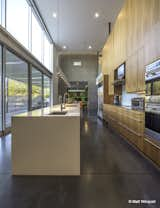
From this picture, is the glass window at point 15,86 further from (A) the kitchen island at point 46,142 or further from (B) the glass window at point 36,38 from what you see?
(A) the kitchen island at point 46,142

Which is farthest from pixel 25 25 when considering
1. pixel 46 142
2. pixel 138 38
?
pixel 46 142

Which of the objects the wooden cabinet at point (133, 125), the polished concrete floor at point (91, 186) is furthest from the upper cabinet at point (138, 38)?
the polished concrete floor at point (91, 186)

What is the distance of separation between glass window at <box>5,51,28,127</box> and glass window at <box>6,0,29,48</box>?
0.71 metres

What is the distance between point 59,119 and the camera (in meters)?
3.01

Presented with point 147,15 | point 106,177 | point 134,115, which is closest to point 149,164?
point 106,177

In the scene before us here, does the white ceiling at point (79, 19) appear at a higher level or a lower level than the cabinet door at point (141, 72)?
higher

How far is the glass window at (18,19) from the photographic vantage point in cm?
627

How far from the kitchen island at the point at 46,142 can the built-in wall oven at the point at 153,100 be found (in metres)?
1.28

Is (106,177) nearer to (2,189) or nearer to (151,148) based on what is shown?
(151,148)

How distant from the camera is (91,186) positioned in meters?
2.65

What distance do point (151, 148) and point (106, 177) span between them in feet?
3.44

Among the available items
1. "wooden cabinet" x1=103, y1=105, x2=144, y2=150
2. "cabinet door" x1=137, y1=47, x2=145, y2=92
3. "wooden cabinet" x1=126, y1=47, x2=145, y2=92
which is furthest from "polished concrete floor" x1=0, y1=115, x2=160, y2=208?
Answer: "wooden cabinet" x1=126, y1=47, x2=145, y2=92

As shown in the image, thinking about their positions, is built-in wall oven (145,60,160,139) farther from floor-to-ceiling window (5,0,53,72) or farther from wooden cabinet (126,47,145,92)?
floor-to-ceiling window (5,0,53,72)

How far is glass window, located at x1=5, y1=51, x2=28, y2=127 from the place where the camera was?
6.49 m
